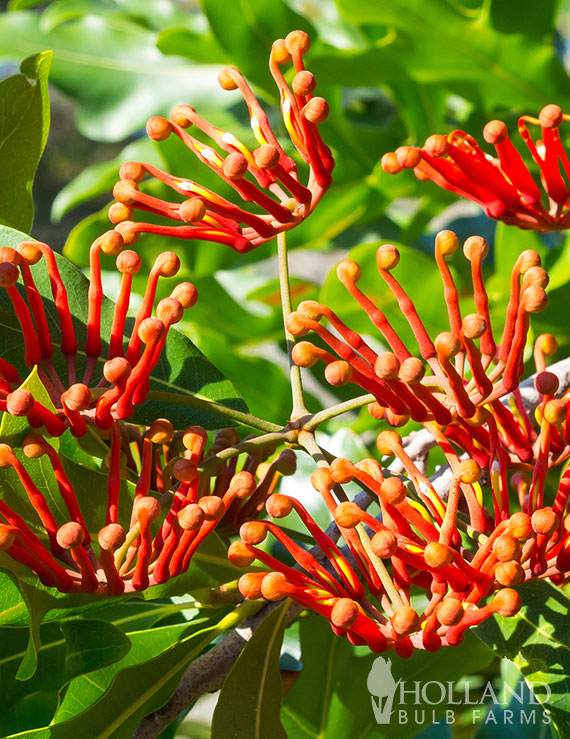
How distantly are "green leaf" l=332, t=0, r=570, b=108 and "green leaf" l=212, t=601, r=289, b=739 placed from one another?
0.87 metres

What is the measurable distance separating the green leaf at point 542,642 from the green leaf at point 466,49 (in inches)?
32.6

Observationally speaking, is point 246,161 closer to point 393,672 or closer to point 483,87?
point 393,672

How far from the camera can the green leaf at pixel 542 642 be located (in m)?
0.67

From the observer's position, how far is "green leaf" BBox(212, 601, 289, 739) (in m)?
0.69

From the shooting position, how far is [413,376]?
55 centimetres

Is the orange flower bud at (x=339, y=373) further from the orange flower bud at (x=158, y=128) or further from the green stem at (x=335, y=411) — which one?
the orange flower bud at (x=158, y=128)

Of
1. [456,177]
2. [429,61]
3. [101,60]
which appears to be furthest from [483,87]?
[101,60]

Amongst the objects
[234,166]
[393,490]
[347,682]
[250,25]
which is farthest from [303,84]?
[250,25]

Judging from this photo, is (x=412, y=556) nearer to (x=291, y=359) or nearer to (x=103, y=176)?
(x=291, y=359)

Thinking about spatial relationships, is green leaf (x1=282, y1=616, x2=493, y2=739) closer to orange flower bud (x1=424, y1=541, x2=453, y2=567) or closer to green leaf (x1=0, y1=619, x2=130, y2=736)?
green leaf (x1=0, y1=619, x2=130, y2=736)

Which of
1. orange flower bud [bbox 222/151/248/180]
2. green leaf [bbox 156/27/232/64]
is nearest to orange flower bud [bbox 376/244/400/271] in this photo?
orange flower bud [bbox 222/151/248/180]

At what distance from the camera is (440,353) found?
57cm

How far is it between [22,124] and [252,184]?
240 millimetres

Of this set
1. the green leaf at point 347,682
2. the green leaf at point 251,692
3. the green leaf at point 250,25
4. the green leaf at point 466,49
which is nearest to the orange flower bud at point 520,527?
the green leaf at point 251,692
